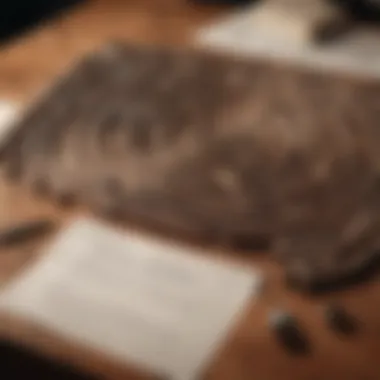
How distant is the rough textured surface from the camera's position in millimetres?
924

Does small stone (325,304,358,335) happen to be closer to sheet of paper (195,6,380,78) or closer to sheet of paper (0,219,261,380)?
sheet of paper (0,219,261,380)

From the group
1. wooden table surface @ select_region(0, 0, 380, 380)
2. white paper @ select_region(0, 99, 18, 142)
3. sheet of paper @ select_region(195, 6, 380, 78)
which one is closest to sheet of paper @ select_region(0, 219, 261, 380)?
wooden table surface @ select_region(0, 0, 380, 380)

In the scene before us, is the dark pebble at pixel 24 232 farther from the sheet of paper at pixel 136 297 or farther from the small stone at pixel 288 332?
the small stone at pixel 288 332

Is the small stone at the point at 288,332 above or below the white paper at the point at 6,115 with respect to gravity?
above

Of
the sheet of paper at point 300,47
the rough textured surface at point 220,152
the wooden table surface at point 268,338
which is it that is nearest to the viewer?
the wooden table surface at point 268,338

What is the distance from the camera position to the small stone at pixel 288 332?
764 millimetres

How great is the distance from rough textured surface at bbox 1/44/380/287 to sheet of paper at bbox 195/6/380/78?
0.05m

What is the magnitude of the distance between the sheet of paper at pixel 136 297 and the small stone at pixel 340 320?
0.08 meters

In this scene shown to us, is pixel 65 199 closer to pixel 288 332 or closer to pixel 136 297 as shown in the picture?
pixel 136 297

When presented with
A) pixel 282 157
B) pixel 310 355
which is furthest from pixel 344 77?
pixel 310 355

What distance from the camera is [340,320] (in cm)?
79

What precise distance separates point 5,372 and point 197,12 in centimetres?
105

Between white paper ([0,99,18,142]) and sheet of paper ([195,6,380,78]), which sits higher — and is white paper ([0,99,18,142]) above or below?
below

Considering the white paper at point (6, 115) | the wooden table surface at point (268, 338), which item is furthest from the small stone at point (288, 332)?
the white paper at point (6, 115)
